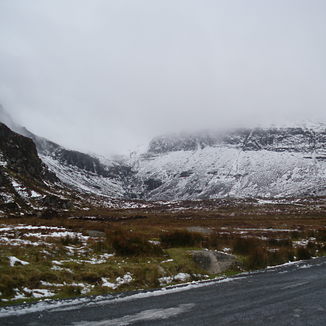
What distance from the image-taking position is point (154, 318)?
13.3 meters

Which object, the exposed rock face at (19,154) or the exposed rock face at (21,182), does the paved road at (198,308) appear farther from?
the exposed rock face at (19,154)

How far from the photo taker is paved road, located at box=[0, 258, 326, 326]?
12953mm

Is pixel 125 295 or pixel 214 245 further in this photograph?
pixel 214 245

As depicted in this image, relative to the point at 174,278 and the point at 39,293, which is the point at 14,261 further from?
the point at 174,278

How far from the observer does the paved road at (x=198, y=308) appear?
13.0 metres

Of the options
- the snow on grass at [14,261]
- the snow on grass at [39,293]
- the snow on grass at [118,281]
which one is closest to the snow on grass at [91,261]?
the snow on grass at [14,261]

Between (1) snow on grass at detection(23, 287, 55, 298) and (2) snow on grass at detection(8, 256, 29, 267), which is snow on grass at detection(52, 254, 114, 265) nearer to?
(2) snow on grass at detection(8, 256, 29, 267)

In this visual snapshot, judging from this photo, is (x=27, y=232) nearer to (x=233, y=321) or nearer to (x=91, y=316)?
(x=91, y=316)

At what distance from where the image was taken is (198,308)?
14.8 m

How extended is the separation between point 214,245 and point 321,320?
19.1 meters

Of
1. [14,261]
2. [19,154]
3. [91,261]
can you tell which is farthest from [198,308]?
[19,154]

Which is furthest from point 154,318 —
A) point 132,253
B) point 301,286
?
point 132,253

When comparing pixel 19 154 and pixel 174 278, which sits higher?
pixel 19 154

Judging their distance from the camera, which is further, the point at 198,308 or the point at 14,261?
the point at 14,261
